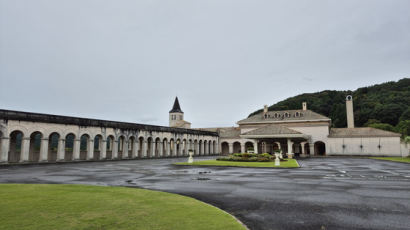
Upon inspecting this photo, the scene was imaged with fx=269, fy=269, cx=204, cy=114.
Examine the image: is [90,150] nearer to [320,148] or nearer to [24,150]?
[24,150]

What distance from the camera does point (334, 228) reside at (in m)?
5.60

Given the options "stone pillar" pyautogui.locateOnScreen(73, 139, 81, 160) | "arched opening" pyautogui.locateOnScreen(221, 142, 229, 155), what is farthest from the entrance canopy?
"arched opening" pyautogui.locateOnScreen(221, 142, 229, 155)

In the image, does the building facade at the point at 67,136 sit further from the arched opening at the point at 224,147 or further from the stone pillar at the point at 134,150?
the arched opening at the point at 224,147

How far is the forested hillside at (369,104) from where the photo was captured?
70281 mm

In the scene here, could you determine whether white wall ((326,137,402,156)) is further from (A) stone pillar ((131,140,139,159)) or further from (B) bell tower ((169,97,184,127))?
(B) bell tower ((169,97,184,127))

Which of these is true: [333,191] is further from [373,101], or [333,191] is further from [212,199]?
[373,101]

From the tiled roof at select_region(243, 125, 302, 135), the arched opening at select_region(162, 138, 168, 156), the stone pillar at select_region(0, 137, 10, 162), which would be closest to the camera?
the stone pillar at select_region(0, 137, 10, 162)

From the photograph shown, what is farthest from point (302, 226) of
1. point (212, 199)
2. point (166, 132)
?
point (166, 132)

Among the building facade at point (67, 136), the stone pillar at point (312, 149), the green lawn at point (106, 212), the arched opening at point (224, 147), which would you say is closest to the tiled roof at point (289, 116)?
the stone pillar at point (312, 149)

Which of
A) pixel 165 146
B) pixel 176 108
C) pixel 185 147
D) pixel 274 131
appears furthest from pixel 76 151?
pixel 176 108

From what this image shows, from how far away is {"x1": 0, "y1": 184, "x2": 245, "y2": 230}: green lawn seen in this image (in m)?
5.31

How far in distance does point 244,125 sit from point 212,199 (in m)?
56.1

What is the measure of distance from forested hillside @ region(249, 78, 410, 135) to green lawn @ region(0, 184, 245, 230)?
62374 mm

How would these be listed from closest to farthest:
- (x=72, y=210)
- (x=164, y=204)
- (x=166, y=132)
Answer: (x=72, y=210) → (x=164, y=204) → (x=166, y=132)
